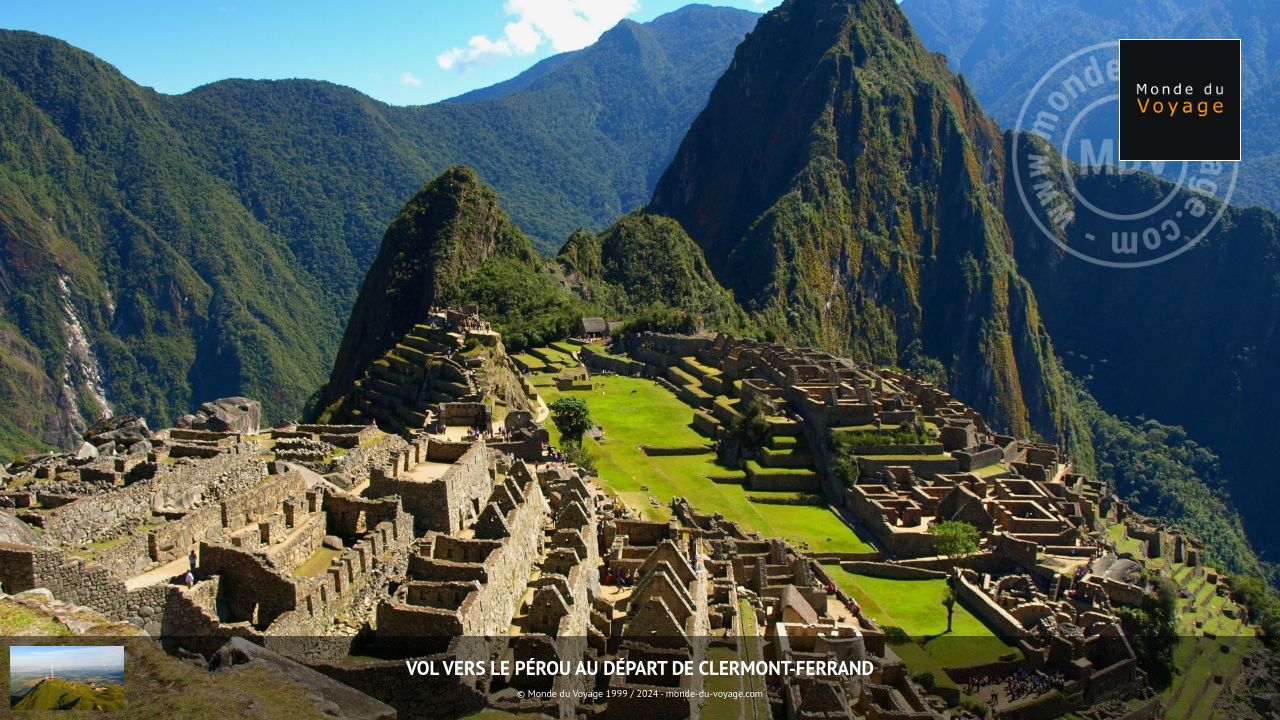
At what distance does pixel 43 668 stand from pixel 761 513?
4498 cm

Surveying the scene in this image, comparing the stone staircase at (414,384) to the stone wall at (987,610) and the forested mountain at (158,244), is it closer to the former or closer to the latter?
the stone wall at (987,610)

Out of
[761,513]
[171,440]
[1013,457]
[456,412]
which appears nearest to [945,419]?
[1013,457]

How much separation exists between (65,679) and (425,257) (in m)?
111

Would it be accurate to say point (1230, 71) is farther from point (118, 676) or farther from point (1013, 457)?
point (118, 676)

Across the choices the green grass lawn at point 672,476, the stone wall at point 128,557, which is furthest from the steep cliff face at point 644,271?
the stone wall at point 128,557

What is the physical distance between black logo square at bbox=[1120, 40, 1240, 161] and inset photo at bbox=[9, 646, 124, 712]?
56496 mm

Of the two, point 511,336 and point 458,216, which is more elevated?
point 458,216

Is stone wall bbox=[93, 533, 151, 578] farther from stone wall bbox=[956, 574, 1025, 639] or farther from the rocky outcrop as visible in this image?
stone wall bbox=[956, 574, 1025, 639]

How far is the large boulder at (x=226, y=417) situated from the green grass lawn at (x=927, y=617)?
24.9 metres

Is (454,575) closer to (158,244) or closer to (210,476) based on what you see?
(210,476)

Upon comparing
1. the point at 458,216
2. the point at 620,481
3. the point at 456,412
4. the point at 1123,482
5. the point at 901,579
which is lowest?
the point at 1123,482

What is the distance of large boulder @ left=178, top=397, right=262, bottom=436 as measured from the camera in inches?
1499

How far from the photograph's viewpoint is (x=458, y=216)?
411 feet

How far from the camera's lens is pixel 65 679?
39.1ft
